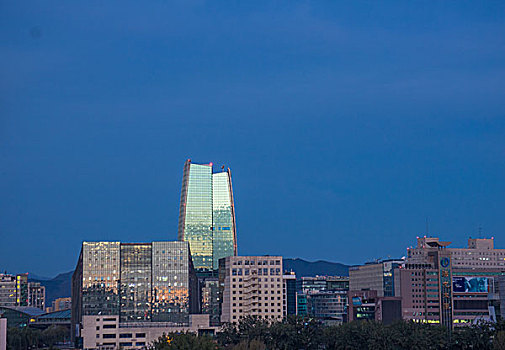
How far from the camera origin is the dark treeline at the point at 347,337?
481ft

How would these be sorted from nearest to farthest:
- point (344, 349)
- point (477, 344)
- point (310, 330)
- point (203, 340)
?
point (203, 340), point (477, 344), point (344, 349), point (310, 330)

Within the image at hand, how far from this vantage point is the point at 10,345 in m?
187

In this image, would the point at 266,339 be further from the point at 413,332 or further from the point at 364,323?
the point at 413,332

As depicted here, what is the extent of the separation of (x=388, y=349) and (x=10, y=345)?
3311 inches

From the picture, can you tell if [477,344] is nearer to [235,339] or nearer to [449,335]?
[449,335]

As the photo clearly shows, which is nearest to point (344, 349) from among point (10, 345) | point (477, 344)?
point (477, 344)

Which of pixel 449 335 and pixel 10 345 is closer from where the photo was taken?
pixel 449 335

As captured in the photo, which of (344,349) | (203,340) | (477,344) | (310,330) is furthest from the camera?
(310,330)

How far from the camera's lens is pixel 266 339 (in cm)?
17838

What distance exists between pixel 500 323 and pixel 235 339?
2271 inches

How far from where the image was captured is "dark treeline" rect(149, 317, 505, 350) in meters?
147

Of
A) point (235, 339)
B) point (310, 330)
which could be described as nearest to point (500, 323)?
point (310, 330)

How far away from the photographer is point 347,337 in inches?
6658

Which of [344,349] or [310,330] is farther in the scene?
[310,330]
